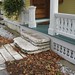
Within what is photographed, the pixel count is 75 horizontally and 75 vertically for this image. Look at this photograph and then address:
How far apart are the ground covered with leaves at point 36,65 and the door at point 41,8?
3.53 meters

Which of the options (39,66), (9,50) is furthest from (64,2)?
(39,66)

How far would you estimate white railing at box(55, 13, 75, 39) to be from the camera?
16.2 feet

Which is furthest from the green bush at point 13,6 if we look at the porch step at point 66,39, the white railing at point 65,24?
the porch step at point 66,39

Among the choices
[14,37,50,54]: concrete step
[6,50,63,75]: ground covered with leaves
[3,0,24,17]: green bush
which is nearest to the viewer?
[6,50,63,75]: ground covered with leaves

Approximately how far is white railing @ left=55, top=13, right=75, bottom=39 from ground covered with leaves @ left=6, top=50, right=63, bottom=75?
752 millimetres

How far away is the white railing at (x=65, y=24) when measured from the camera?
16.2ft

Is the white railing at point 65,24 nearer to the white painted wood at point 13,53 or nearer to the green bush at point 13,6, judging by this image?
the white painted wood at point 13,53

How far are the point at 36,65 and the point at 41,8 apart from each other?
453 cm

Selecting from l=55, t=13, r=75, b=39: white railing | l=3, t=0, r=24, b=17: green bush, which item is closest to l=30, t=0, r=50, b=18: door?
l=3, t=0, r=24, b=17: green bush

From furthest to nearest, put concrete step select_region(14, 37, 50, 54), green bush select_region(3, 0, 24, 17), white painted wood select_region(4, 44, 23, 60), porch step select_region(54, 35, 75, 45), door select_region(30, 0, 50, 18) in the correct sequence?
1. door select_region(30, 0, 50, 18)
2. green bush select_region(3, 0, 24, 17)
3. concrete step select_region(14, 37, 50, 54)
4. white painted wood select_region(4, 44, 23, 60)
5. porch step select_region(54, 35, 75, 45)

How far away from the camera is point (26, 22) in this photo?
8250 millimetres

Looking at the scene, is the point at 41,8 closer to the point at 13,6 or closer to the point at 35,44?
the point at 13,6

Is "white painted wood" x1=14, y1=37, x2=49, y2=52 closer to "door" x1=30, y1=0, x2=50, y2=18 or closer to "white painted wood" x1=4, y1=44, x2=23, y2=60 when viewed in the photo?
"white painted wood" x1=4, y1=44, x2=23, y2=60

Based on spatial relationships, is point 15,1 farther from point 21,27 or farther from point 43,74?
point 43,74
